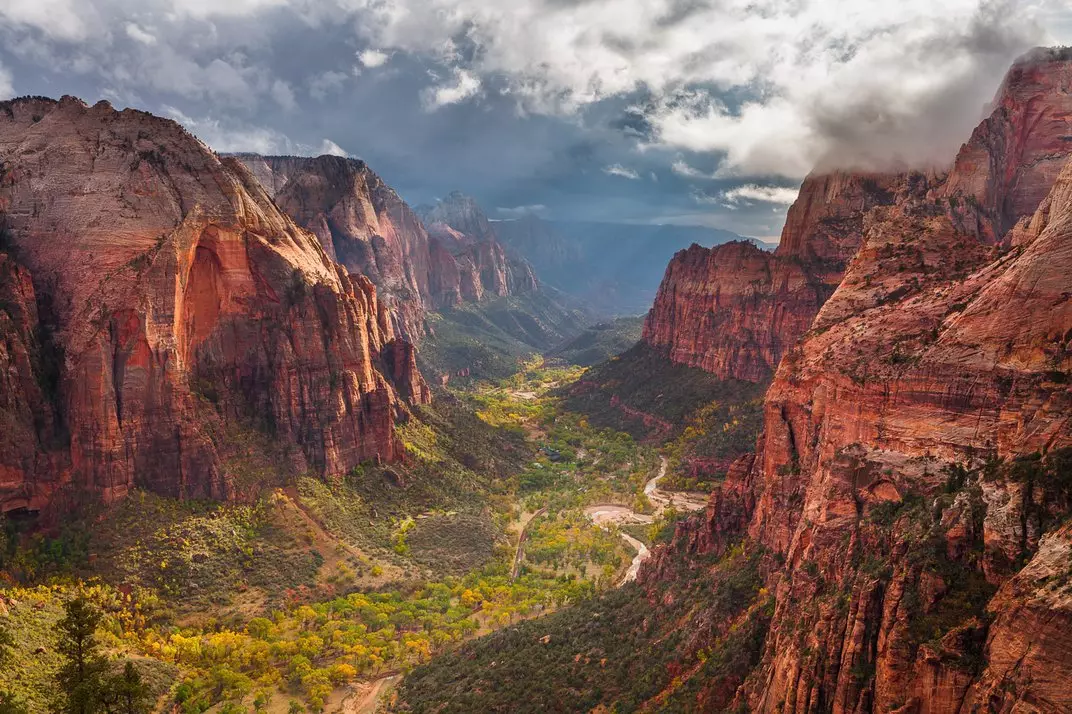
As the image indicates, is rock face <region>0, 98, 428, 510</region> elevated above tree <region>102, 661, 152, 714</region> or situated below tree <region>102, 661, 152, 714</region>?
above

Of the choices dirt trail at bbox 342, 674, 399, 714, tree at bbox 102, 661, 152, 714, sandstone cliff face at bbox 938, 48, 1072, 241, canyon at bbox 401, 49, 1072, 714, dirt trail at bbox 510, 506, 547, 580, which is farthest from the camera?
sandstone cliff face at bbox 938, 48, 1072, 241

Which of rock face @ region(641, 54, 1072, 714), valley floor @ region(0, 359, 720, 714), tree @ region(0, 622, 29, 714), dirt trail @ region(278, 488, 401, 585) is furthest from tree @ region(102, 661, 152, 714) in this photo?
dirt trail @ region(278, 488, 401, 585)

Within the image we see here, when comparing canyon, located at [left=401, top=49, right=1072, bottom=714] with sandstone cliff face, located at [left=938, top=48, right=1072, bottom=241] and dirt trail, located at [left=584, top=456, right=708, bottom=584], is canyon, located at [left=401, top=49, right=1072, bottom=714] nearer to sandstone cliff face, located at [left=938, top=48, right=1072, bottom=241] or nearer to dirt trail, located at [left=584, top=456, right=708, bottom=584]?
dirt trail, located at [left=584, top=456, right=708, bottom=584]

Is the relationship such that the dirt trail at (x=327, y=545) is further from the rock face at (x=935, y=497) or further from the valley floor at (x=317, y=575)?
the rock face at (x=935, y=497)

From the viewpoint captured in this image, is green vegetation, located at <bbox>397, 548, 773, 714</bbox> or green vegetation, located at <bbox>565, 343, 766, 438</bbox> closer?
green vegetation, located at <bbox>397, 548, 773, 714</bbox>

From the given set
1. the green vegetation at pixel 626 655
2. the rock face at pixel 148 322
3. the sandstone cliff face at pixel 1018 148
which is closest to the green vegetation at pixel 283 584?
the rock face at pixel 148 322

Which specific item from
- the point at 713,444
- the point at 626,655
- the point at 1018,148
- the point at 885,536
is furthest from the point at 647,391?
the point at 885,536
